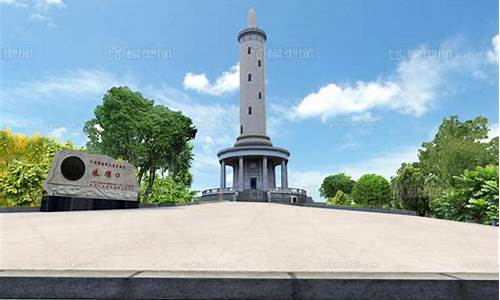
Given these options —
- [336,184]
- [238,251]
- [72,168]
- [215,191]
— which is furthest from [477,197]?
[336,184]

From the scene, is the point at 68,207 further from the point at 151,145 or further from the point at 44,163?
the point at 44,163

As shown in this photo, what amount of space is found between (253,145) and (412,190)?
773 inches

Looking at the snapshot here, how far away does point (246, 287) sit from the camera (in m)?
4.07

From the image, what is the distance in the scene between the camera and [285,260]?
5562 mm

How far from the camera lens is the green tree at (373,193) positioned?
58894mm

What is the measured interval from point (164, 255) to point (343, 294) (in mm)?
3184

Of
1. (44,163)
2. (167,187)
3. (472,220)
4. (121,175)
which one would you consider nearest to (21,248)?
(121,175)

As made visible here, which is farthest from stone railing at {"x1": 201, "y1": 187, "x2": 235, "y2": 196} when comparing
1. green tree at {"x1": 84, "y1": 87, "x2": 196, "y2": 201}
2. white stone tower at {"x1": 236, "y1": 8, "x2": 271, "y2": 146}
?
green tree at {"x1": 84, "y1": 87, "x2": 196, "y2": 201}

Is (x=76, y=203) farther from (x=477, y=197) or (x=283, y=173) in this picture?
(x=283, y=173)

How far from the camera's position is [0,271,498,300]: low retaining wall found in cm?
400

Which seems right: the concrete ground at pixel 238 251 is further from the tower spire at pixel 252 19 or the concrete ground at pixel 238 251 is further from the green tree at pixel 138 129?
the tower spire at pixel 252 19

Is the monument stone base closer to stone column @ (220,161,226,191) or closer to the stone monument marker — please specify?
the stone monument marker

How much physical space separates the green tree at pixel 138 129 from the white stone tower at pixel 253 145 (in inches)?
497

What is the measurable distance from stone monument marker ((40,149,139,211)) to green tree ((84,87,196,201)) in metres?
6.32
